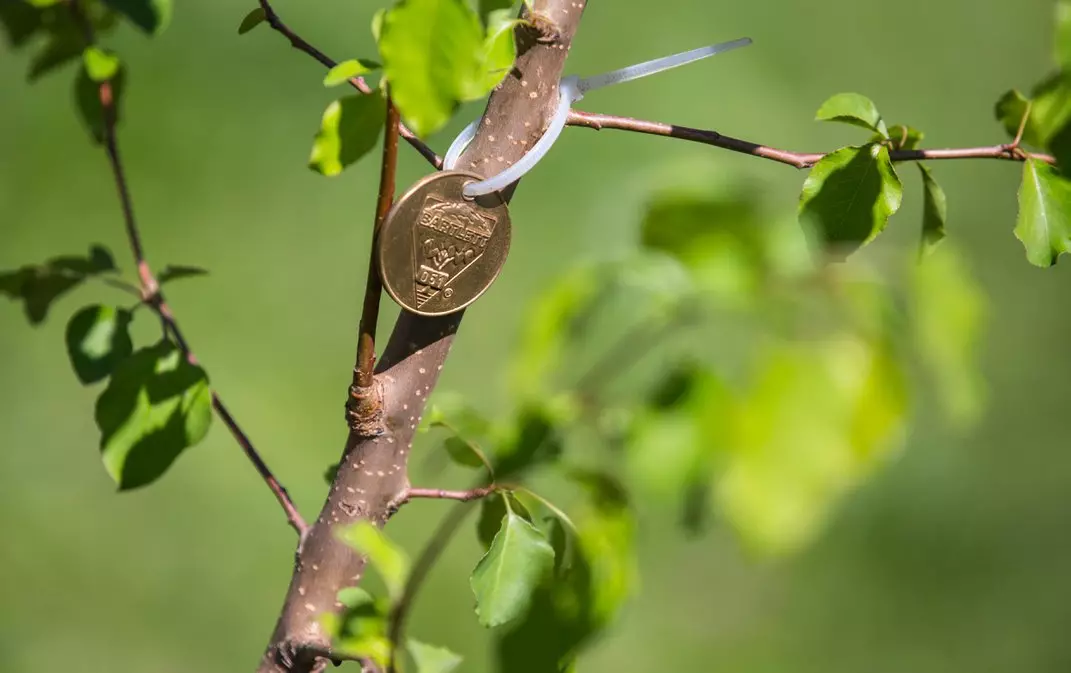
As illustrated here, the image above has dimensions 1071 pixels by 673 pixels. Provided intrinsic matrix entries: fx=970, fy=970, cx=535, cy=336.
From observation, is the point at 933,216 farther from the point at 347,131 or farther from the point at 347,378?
the point at 347,378

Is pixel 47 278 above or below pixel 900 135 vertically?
below

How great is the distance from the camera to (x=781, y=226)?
0.51m

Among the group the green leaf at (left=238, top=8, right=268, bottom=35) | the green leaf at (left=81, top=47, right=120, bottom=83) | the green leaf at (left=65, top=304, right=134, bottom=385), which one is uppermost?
the green leaf at (left=238, top=8, right=268, bottom=35)

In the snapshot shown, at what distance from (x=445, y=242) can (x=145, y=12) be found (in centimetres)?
24

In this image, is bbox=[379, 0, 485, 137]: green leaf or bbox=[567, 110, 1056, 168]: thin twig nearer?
bbox=[379, 0, 485, 137]: green leaf

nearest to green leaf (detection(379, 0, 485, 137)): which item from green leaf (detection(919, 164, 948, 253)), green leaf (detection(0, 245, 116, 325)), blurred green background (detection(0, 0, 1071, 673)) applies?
green leaf (detection(919, 164, 948, 253))

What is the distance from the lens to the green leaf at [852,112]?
0.60m

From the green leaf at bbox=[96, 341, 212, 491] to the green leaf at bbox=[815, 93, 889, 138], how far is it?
0.48 meters

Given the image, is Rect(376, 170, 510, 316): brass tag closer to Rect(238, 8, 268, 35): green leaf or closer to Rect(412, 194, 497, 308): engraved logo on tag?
Rect(412, 194, 497, 308): engraved logo on tag

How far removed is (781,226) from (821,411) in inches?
4.7

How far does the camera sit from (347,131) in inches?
21.6

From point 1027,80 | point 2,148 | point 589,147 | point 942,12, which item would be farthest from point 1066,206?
point 942,12

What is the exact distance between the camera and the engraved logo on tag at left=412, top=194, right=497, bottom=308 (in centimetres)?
61

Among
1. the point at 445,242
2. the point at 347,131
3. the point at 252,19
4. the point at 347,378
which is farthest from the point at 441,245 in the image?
the point at 347,378
